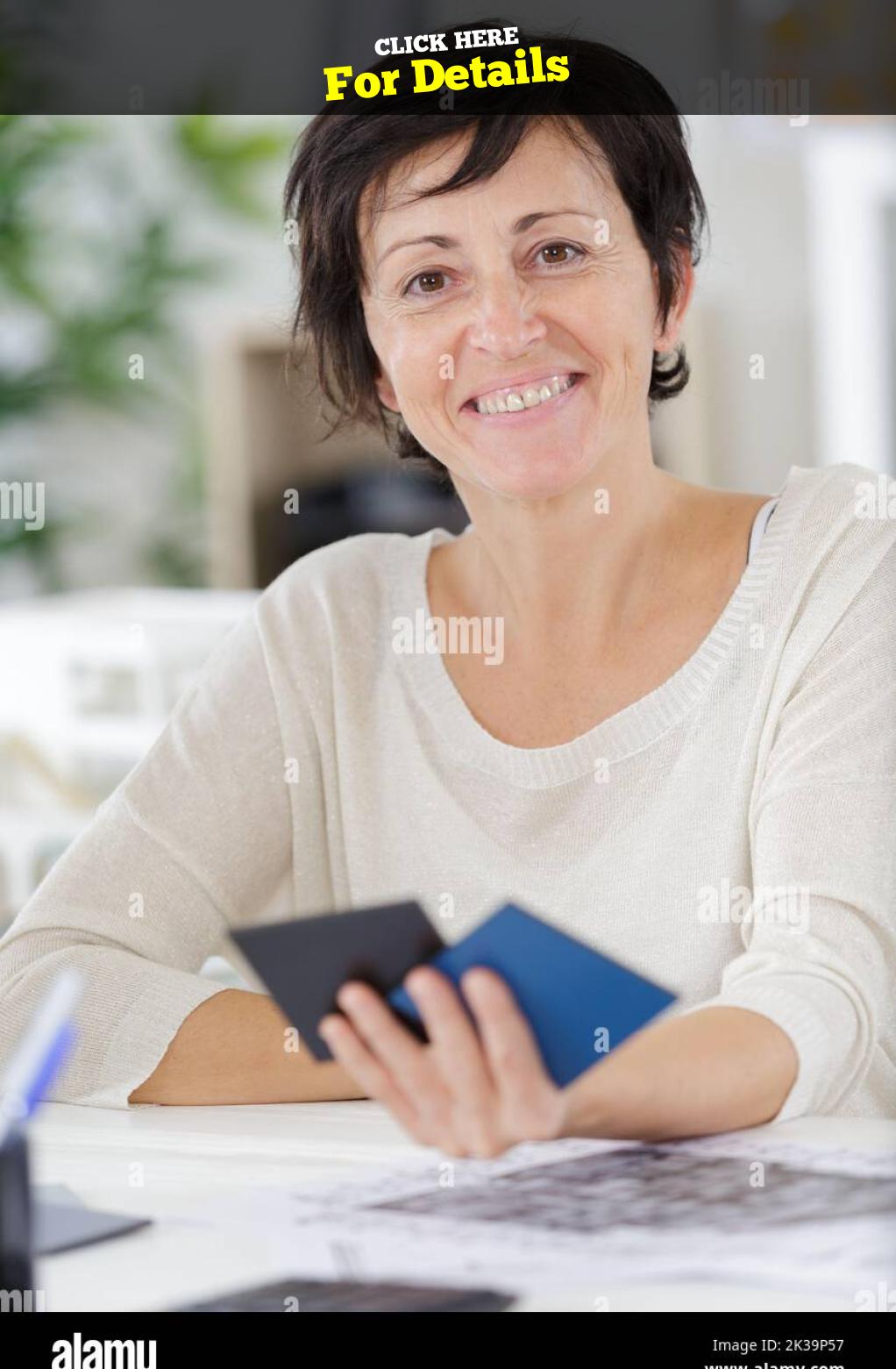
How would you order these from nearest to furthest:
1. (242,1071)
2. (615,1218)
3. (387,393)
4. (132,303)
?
(615,1218) → (242,1071) → (387,393) → (132,303)

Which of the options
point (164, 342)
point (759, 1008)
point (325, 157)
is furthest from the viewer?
point (164, 342)

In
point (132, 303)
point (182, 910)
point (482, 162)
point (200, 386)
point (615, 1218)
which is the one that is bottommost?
point (615, 1218)

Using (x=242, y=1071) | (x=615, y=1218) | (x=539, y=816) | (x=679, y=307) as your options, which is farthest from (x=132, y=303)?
(x=615, y=1218)

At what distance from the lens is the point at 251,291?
333 centimetres

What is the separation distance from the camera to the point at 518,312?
100cm

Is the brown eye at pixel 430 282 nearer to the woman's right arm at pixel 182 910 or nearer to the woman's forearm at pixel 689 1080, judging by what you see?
the woman's right arm at pixel 182 910

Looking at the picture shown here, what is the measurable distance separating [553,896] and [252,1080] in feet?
0.77

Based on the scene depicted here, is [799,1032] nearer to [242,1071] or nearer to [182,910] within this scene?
[242,1071]

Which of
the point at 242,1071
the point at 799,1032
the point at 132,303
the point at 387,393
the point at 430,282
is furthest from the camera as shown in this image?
the point at 132,303

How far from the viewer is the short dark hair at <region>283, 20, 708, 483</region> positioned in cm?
98

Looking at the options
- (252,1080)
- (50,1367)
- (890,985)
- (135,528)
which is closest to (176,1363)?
(50,1367)

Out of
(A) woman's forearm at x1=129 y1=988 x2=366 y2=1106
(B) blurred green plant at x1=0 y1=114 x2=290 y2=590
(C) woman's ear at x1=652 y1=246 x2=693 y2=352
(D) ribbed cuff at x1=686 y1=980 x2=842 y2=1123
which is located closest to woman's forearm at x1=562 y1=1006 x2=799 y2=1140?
(D) ribbed cuff at x1=686 y1=980 x2=842 y2=1123

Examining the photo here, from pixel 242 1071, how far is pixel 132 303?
7.98 ft

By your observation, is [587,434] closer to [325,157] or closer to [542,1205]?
[325,157]
